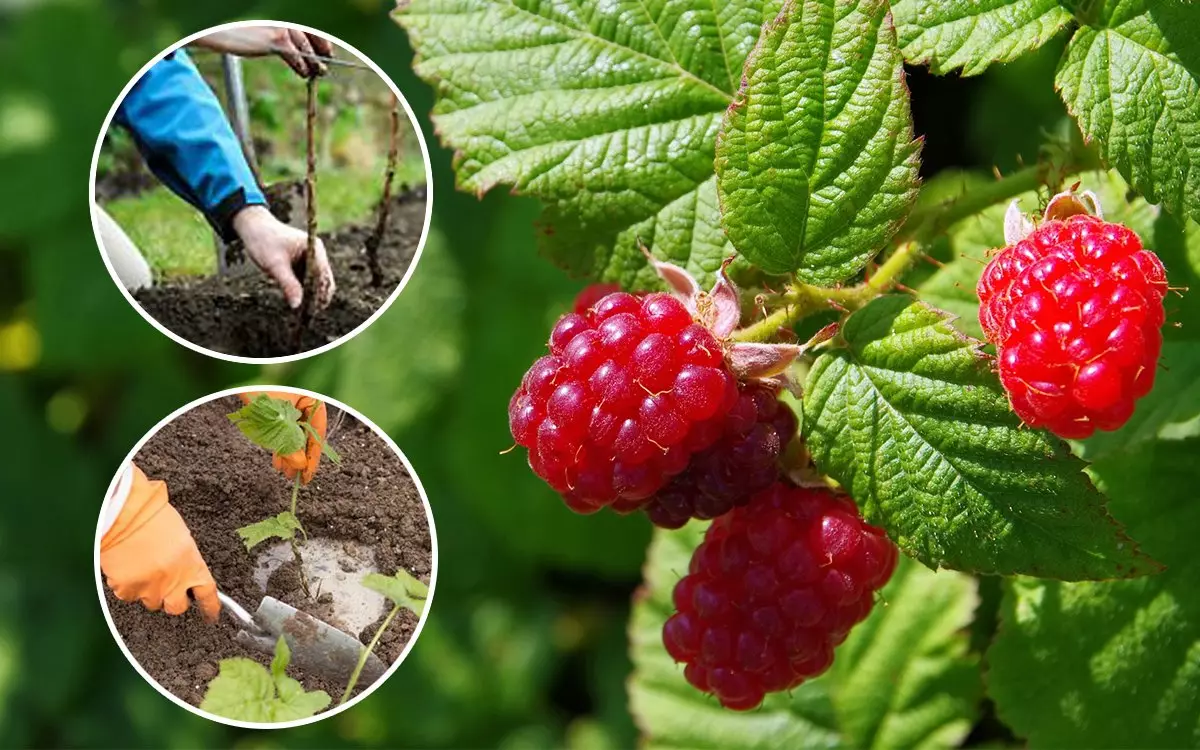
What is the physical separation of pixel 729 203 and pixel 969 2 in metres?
0.33

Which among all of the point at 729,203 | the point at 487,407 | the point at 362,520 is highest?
the point at 729,203

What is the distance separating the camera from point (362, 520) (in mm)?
1601

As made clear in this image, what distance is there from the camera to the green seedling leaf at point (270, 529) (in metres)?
1.58

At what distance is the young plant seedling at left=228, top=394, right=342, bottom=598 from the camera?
158 cm

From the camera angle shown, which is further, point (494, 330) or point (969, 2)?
point (494, 330)

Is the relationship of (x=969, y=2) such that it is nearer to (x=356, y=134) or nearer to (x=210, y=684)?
(x=356, y=134)

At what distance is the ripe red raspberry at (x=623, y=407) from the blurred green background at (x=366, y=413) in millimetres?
1727

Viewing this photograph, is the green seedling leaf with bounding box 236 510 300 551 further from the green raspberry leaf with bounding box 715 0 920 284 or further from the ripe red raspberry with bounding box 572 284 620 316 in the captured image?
the green raspberry leaf with bounding box 715 0 920 284

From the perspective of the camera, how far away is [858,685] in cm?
197

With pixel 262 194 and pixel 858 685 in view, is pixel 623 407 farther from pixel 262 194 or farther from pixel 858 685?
pixel 858 685

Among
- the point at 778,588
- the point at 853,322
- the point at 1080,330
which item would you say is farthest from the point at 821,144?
the point at 778,588

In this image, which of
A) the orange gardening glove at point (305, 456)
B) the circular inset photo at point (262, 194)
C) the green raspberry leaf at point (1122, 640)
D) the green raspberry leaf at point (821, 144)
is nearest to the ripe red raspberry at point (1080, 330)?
the green raspberry leaf at point (821, 144)

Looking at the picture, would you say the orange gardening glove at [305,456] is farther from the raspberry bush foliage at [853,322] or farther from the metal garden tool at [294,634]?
the raspberry bush foliage at [853,322]

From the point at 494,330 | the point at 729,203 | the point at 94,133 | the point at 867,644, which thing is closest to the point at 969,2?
the point at 729,203
